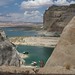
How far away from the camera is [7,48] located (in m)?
52.5

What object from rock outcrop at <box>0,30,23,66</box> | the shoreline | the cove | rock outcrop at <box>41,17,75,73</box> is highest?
rock outcrop at <box>41,17,75,73</box>

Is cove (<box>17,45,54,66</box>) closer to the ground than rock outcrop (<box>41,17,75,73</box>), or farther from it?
closer to the ground

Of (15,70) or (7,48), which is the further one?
(7,48)

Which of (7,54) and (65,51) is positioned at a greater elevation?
(65,51)

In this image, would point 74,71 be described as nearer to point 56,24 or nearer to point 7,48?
point 7,48

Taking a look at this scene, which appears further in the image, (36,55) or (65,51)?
(36,55)

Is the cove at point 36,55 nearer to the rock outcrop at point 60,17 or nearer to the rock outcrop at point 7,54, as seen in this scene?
the rock outcrop at point 7,54

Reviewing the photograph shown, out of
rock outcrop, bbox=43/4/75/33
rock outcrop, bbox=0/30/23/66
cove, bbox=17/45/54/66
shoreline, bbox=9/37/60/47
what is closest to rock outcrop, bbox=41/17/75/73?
rock outcrop, bbox=0/30/23/66

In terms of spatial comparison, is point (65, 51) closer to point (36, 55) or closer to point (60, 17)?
point (36, 55)

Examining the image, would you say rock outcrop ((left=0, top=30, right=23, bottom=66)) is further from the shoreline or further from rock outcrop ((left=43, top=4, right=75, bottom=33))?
rock outcrop ((left=43, top=4, right=75, bottom=33))

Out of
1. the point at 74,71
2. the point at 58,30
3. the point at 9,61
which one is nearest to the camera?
the point at 74,71

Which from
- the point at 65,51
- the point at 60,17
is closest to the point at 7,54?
the point at 65,51

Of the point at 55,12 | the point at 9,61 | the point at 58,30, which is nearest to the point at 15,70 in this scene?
the point at 9,61

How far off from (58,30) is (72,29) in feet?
524
